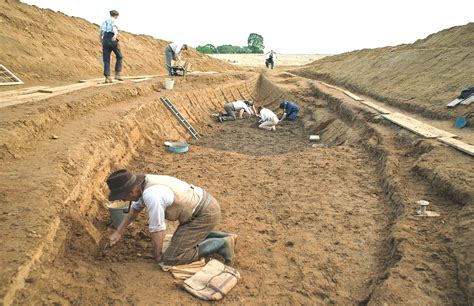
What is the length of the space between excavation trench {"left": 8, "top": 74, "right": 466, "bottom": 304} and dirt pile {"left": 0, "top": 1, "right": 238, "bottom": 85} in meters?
4.52

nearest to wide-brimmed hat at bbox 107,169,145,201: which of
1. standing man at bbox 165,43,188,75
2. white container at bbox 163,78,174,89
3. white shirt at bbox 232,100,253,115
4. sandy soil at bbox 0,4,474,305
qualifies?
sandy soil at bbox 0,4,474,305

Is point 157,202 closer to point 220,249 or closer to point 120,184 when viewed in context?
point 120,184

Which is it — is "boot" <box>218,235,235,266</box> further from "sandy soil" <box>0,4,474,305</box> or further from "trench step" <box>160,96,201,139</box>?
"trench step" <box>160,96,201,139</box>

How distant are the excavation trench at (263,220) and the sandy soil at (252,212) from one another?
22mm

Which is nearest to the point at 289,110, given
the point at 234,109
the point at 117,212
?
the point at 234,109

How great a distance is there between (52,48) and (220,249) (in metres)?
12.9

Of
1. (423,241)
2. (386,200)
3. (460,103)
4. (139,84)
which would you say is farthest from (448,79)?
(139,84)

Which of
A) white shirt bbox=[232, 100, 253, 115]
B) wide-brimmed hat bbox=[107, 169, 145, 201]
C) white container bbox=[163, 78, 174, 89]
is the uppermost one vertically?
white container bbox=[163, 78, 174, 89]

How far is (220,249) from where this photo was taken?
437 cm

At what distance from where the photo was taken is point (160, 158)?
8.29 m

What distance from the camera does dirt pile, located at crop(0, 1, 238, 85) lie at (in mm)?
11750

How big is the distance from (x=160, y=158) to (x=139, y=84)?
4.30m

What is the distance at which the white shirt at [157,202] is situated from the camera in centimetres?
375

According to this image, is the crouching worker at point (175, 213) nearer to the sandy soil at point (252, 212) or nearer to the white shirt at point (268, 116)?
the sandy soil at point (252, 212)
